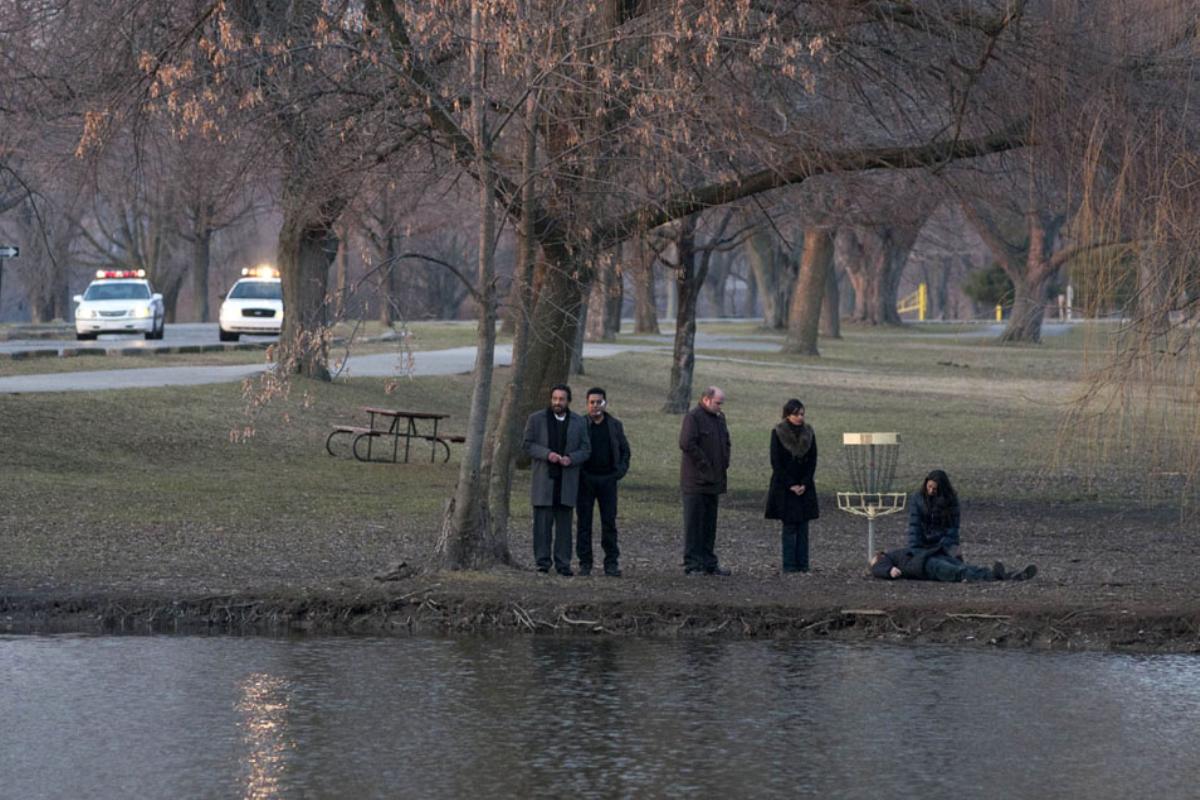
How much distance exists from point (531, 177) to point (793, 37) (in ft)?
13.5

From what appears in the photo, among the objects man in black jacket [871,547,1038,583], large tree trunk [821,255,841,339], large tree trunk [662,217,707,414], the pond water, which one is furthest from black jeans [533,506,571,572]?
Answer: large tree trunk [821,255,841,339]

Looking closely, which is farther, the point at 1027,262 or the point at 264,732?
the point at 1027,262

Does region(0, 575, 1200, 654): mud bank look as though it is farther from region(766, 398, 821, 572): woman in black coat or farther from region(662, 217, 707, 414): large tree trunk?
region(662, 217, 707, 414): large tree trunk

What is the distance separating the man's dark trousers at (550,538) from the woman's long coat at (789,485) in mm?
1800

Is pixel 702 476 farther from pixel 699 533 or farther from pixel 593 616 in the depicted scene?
pixel 593 616

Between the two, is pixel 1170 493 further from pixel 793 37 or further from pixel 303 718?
pixel 303 718

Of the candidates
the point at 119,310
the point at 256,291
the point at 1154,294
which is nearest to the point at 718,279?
the point at 119,310

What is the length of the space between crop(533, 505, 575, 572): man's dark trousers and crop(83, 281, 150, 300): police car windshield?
122ft

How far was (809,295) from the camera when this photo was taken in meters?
61.5

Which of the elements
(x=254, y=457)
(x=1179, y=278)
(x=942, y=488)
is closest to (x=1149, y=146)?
(x=1179, y=278)

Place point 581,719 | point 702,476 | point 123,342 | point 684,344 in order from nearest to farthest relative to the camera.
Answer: point 581,719, point 702,476, point 684,344, point 123,342

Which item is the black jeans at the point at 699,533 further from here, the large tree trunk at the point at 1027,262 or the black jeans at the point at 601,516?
the large tree trunk at the point at 1027,262

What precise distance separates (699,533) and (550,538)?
1.27 metres

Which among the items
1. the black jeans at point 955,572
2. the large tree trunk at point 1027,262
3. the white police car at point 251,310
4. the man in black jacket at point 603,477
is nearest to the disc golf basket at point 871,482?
the black jeans at point 955,572
